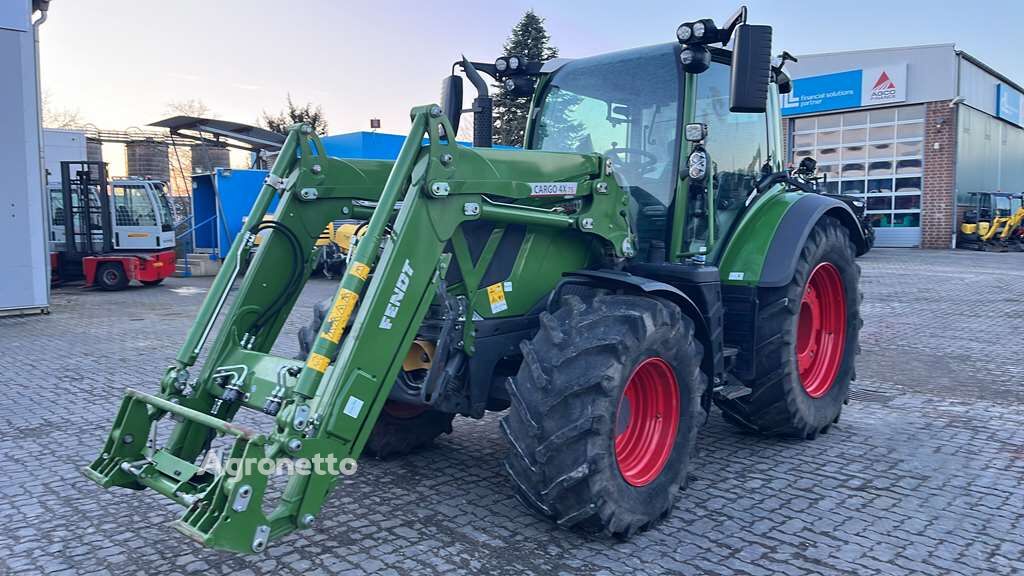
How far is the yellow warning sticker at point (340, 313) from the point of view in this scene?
3359 mm

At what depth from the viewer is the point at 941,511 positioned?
4133 millimetres

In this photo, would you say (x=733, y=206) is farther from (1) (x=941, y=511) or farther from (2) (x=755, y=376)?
(1) (x=941, y=511)

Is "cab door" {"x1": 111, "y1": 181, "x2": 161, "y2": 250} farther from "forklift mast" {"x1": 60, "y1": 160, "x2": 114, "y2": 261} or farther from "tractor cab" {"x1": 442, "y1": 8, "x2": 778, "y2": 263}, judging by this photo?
"tractor cab" {"x1": 442, "y1": 8, "x2": 778, "y2": 263}

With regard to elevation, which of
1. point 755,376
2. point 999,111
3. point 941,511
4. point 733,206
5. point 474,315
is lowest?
point 941,511

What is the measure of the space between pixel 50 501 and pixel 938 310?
11.8 meters

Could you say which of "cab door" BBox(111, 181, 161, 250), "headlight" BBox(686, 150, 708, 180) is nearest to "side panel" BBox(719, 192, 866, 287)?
"headlight" BBox(686, 150, 708, 180)

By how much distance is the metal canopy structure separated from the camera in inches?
839

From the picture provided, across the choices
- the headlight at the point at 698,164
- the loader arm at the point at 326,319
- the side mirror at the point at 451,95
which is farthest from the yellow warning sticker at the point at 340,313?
the headlight at the point at 698,164

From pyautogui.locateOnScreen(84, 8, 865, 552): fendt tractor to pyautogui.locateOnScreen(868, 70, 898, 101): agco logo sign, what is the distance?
23.3 metres

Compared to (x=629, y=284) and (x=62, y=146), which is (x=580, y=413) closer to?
(x=629, y=284)

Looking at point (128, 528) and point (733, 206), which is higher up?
point (733, 206)

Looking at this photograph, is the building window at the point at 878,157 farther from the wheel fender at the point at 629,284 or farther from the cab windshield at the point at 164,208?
the wheel fender at the point at 629,284

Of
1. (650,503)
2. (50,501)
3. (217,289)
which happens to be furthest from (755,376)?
(50,501)

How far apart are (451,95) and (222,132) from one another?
1897cm
